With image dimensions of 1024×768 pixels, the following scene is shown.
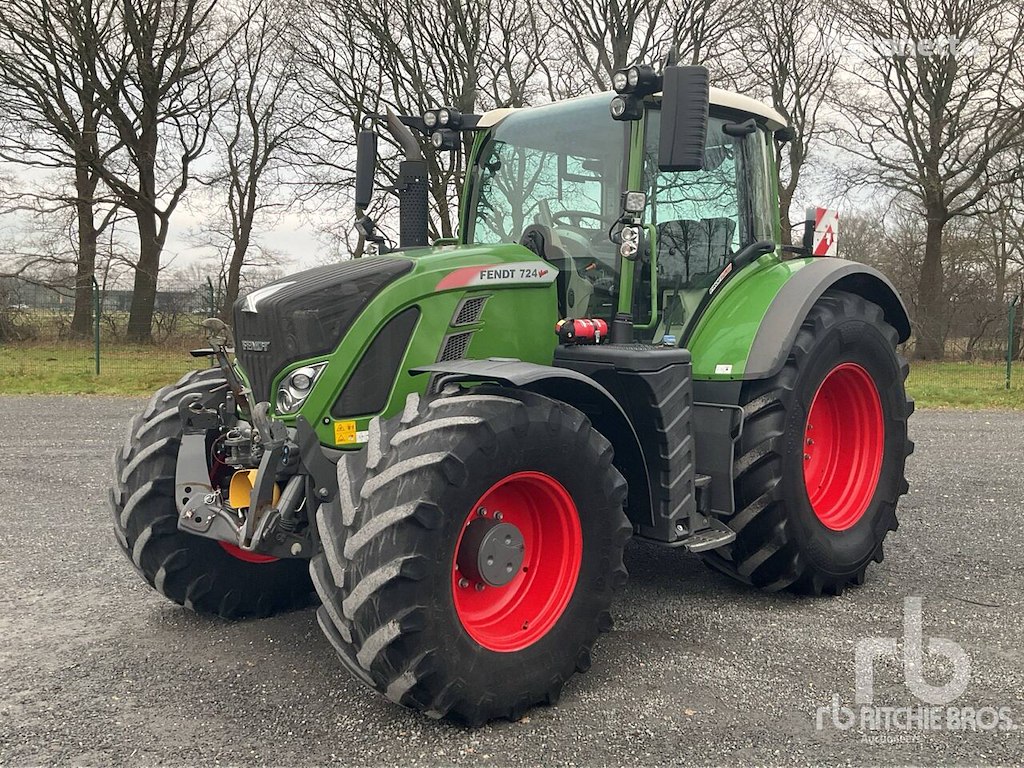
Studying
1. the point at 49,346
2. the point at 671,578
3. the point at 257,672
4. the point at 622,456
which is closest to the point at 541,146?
the point at 622,456

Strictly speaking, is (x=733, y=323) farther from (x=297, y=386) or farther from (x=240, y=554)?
(x=240, y=554)

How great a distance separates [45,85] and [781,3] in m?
16.5

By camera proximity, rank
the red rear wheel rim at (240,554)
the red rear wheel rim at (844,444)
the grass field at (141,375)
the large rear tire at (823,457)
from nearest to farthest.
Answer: the red rear wheel rim at (240,554)
the large rear tire at (823,457)
the red rear wheel rim at (844,444)
the grass field at (141,375)

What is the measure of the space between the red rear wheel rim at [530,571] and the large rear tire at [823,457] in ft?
3.85

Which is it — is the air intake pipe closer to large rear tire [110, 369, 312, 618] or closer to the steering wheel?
the steering wheel

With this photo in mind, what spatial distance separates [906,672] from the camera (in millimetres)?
3465

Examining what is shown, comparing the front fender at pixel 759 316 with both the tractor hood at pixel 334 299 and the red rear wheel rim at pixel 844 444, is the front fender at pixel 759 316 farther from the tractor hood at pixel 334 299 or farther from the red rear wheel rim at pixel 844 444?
the tractor hood at pixel 334 299

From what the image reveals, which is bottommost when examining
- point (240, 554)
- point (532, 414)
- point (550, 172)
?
point (240, 554)

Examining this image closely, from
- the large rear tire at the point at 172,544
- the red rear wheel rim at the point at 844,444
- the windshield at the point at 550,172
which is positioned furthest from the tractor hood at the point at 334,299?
the red rear wheel rim at the point at 844,444

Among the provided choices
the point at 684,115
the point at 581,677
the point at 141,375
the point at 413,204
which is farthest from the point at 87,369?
the point at 684,115

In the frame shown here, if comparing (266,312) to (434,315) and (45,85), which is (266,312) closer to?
(434,315)

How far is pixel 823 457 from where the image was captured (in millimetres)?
4910

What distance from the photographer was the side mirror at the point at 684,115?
11.3 ft

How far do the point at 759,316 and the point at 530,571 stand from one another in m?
1.75
